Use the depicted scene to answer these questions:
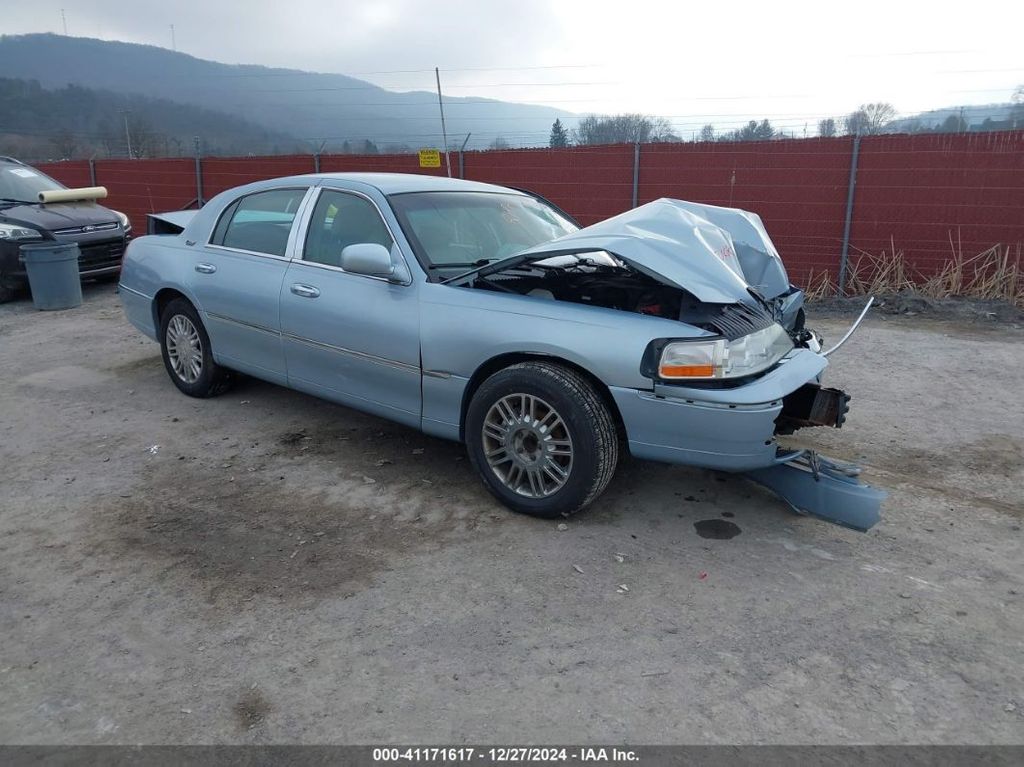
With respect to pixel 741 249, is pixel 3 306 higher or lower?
lower

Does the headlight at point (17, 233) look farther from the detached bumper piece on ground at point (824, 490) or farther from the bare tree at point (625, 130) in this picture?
the detached bumper piece on ground at point (824, 490)

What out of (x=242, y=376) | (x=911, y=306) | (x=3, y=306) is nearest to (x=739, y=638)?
(x=242, y=376)

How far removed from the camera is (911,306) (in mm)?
9227

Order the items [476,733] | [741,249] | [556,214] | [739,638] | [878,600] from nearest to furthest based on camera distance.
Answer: [476,733] → [739,638] → [878,600] → [741,249] → [556,214]

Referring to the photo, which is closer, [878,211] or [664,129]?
[878,211]

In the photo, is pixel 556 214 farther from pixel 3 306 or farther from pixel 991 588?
pixel 3 306

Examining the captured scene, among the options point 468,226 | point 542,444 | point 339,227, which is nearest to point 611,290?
point 468,226

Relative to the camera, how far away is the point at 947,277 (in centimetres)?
963

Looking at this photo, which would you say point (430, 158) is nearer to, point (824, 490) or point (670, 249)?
point (670, 249)

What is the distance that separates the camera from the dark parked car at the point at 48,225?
9727 mm

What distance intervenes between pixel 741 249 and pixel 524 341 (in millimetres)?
1870

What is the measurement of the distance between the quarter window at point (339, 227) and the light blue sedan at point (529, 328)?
11 millimetres

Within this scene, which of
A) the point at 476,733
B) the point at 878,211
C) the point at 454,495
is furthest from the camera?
the point at 878,211

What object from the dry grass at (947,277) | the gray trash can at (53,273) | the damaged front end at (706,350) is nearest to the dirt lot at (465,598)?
the damaged front end at (706,350)
